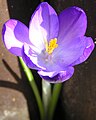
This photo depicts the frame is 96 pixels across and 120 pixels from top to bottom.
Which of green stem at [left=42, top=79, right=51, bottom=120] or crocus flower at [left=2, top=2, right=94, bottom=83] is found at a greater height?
crocus flower at [left=2, top=2, right=94, bottom=83]

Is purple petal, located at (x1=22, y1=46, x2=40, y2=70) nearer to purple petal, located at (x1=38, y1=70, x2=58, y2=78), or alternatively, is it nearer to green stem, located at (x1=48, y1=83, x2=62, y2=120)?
purple petal, located at (x1=38, y1=70, x2=58, y2=78)

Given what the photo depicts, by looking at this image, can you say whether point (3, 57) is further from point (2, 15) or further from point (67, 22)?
point (67, 22)

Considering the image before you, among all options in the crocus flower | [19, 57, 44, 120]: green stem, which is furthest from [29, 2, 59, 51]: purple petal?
[19, 57, 44, 120]: green stem

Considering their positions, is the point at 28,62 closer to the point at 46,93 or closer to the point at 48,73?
the point at 48,73

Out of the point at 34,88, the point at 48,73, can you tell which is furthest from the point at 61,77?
the point at 34,88

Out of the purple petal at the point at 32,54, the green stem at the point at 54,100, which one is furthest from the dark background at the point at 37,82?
the purple petal at the point at 32,54

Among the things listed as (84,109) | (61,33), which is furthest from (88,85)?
(61,33)

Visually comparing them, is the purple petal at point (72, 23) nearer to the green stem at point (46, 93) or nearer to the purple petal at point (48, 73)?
the purple petal at point (48, 73)

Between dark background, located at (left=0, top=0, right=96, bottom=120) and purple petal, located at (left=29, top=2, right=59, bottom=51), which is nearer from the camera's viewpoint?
purple petal, located at (left=29, top=2, right=59, bottom=51)
